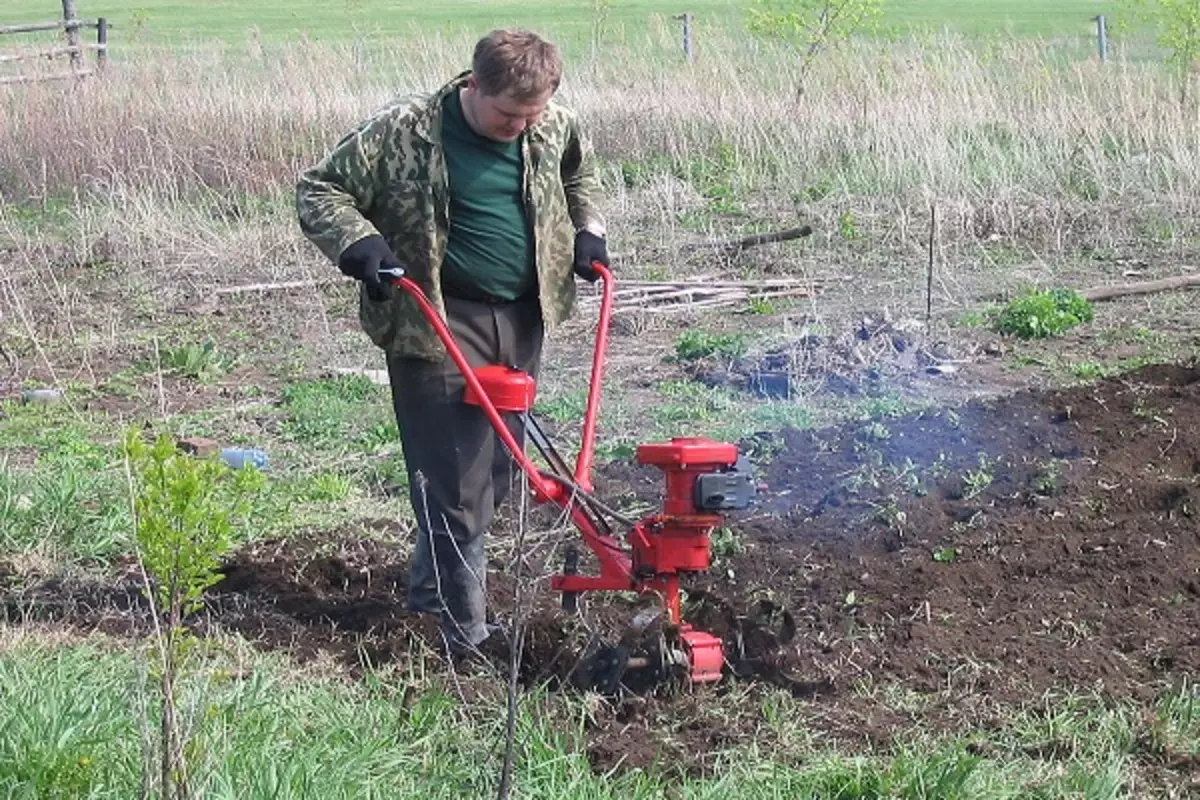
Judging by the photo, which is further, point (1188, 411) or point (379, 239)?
point (1188, 411)

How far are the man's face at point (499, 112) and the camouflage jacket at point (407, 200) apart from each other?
0.12 m

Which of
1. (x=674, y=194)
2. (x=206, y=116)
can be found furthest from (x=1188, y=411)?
(x=206, y=116)

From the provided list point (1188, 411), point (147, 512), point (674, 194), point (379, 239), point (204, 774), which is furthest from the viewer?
point (674, 194)

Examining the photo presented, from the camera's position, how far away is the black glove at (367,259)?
558 cm

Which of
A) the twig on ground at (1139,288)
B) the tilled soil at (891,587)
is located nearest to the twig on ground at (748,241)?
the twig on ground at (1139,288)

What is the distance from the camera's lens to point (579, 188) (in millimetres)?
6297

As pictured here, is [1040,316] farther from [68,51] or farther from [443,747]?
[68,51]

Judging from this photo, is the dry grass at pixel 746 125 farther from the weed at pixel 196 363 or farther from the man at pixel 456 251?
the man at pixel 456 251

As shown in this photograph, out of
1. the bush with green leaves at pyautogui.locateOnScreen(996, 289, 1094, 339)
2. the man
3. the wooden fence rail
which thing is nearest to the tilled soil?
the man

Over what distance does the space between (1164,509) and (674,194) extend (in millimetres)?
8245

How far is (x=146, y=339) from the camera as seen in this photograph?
11414 mm

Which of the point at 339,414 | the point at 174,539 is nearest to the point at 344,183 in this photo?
the point at 174,539

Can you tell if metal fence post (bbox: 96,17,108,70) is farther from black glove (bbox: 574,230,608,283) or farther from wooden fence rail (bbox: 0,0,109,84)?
black glove (bbox: 574,230,608,283)

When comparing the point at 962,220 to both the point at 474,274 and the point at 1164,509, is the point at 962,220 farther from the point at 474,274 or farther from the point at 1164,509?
the point at 474,274
